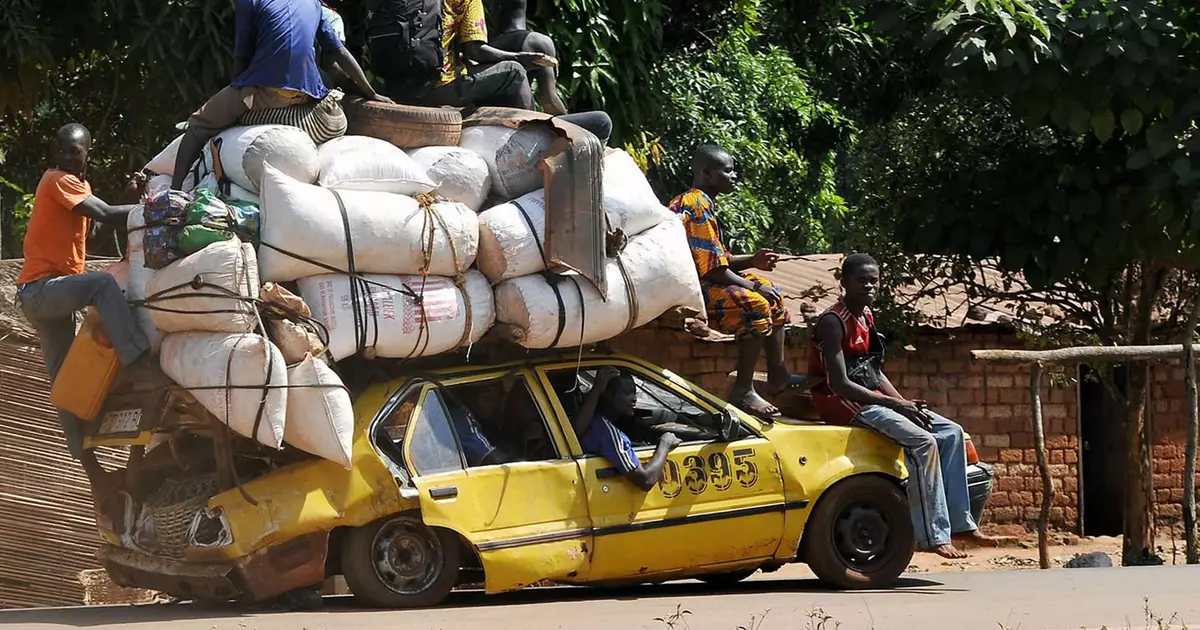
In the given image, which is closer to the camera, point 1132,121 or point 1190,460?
point 1132,121

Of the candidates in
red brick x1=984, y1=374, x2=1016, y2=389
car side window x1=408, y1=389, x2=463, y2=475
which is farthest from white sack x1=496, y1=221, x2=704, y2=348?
red brick x1=984, y1=374, x2=1016, y2=389

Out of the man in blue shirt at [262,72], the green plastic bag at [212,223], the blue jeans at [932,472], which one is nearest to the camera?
the green plastic bag at [212,223]

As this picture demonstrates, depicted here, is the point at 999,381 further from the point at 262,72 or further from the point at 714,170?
the point at 262,72

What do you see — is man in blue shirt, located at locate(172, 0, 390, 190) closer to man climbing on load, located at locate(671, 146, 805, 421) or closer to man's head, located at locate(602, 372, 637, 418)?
man's head, located at locate(602, 372, 637, 418)

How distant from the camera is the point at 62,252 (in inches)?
300

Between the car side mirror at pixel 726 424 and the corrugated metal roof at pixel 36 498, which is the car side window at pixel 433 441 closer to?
the car side mirror at pixel 726 424

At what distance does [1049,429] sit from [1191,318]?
3.95 metres

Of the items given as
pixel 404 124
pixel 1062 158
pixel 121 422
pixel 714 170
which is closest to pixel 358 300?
pixel 404 124

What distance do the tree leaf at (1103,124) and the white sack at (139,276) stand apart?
20.7 ft

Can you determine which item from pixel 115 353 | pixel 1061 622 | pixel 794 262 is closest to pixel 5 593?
pixel 115 353

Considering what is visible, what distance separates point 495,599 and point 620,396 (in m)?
1.36

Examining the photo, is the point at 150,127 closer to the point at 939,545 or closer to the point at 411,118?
the point at 411,118

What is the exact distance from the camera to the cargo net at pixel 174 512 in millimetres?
7309

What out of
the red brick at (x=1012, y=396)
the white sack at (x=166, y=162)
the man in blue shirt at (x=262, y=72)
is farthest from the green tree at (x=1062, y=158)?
the white sack at (x=166, y=162)
